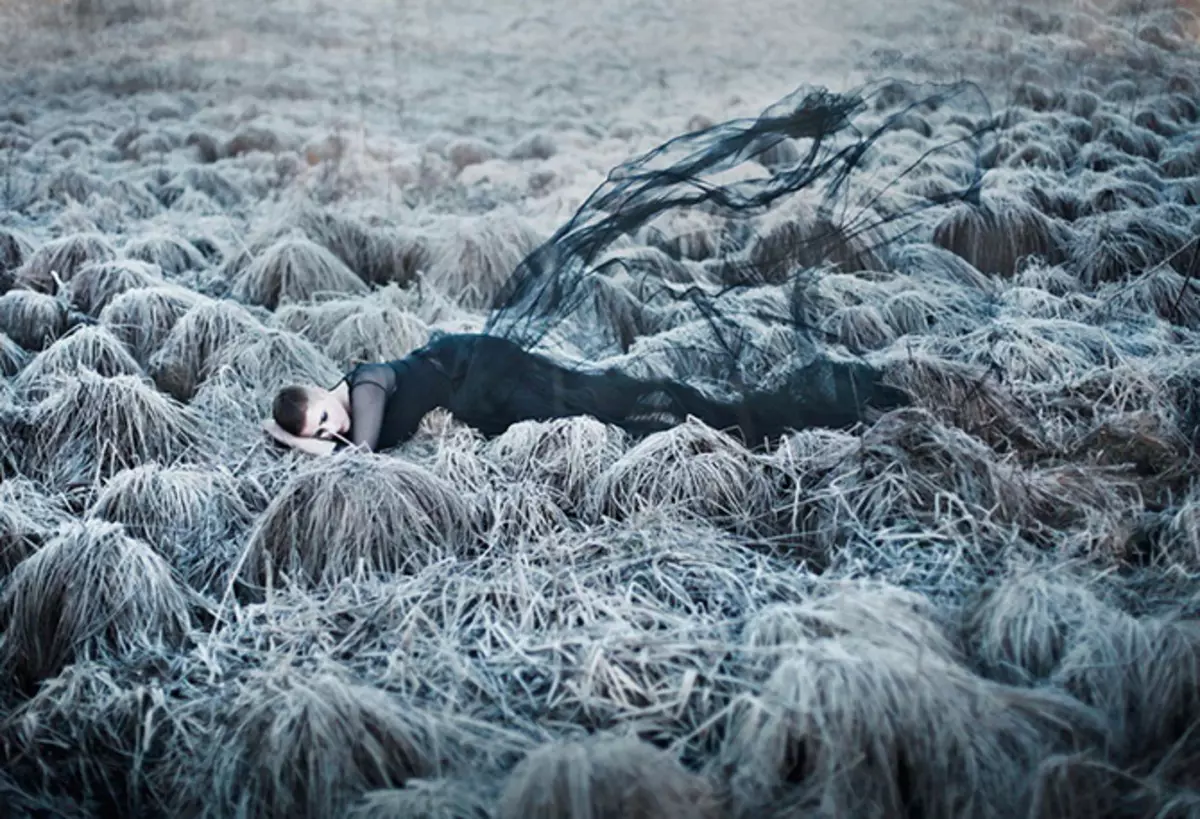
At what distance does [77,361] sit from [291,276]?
0.66m

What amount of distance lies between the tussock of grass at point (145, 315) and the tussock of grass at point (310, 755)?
1547 mm

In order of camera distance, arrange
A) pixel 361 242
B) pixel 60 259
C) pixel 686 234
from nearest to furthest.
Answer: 1. pixel 686 234
2. pixel 60 259
3. pixel 361 242

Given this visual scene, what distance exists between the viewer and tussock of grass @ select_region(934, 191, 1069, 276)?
9.20 feet

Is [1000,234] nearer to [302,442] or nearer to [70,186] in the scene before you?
[302,442]

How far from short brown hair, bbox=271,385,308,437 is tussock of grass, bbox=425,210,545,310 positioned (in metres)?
1.03

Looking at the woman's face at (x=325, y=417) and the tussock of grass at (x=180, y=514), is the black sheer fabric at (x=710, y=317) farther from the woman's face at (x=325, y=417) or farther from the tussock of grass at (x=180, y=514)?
the tussock of grass at (x=180, y=514)

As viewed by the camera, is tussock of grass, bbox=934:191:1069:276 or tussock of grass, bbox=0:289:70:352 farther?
tussock of grass, bbox=934:191:1069:276

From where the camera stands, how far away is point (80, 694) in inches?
59.1

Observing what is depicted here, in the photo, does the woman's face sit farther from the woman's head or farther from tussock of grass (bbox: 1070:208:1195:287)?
tussock of grass (bbox: 1070:208:1195:287)

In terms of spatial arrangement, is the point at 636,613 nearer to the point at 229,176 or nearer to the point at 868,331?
the point at 868,331

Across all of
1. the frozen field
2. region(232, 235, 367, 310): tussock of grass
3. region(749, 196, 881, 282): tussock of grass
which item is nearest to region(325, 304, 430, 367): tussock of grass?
the frozen field

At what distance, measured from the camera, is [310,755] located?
1286 mm

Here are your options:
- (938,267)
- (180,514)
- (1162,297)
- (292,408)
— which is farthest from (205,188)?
(1162,297)

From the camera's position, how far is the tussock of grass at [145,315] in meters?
2.68
